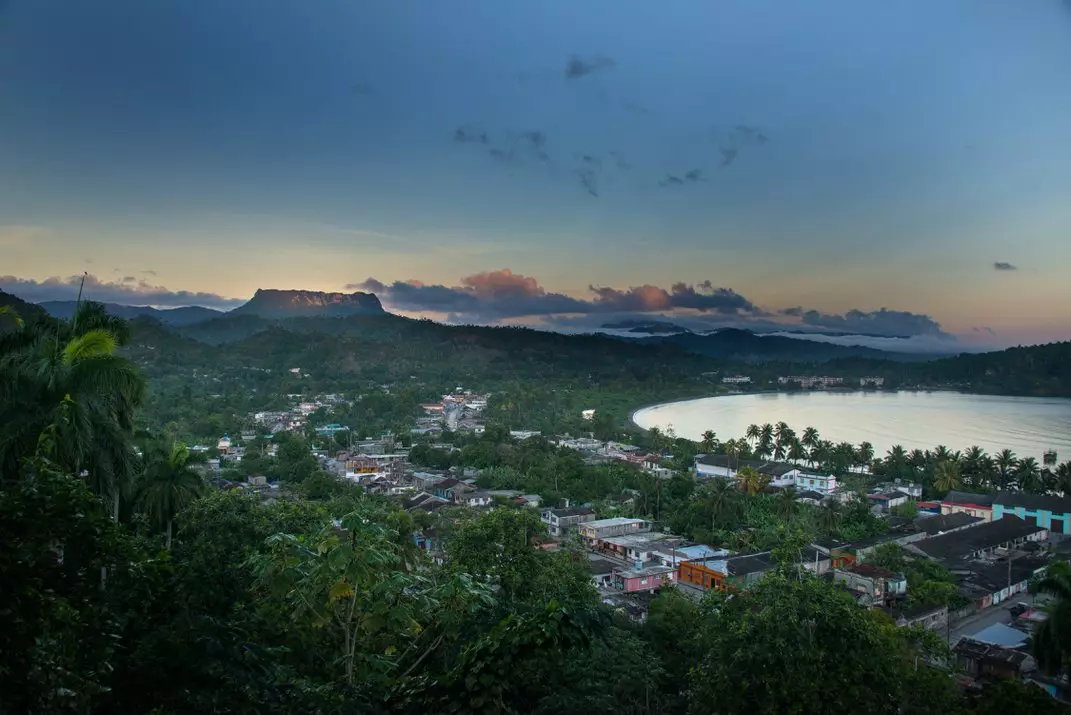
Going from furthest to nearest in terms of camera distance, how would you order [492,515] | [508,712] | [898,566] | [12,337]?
1. [898,566]
2. [492,515]
3. [12,337]
4. [508,712]

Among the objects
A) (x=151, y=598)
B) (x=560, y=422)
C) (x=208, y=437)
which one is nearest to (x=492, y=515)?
(x=151, y=598)

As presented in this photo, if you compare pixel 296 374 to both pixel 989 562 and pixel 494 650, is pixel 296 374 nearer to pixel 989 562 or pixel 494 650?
pixel 989 562

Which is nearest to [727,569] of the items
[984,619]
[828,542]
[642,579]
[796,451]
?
[642,579]

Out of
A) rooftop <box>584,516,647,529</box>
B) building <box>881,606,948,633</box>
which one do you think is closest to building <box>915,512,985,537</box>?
building <box>881,606,948,633</box>

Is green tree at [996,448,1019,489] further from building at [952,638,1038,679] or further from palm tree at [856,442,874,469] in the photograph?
building at [952,638,1038,679]

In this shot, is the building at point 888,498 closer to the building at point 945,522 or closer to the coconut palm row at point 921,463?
the coconut palm row at point 921,463

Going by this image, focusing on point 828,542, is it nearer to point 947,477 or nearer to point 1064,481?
point 947,477
